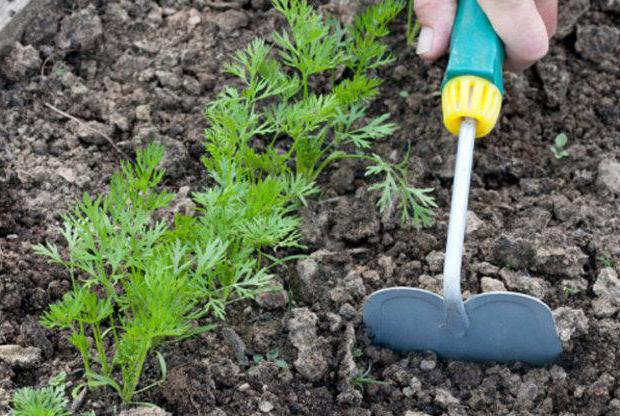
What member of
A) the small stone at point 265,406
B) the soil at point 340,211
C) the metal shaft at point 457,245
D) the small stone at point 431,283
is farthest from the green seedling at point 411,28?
the small stone at point 265,406

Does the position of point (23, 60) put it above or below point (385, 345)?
above

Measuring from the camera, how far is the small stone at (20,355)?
2543 mm

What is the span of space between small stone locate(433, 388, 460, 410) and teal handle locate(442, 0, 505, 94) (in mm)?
835

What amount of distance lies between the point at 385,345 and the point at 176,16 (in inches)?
59.3

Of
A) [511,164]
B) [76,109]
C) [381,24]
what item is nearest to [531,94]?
[511,164]

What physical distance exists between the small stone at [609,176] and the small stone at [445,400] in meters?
0.95

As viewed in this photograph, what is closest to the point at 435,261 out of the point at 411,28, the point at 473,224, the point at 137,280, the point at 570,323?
the point at 473,224

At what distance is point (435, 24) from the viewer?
3.00 metres

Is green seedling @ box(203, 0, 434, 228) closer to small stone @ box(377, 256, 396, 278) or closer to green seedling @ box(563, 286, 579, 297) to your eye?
small stone @ box(377, 256, 396, 278)

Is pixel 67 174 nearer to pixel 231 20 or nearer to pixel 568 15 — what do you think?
pixel 231 20

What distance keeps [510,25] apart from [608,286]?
0.77m

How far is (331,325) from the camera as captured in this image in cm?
274

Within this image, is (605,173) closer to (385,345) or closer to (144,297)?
(385,345)

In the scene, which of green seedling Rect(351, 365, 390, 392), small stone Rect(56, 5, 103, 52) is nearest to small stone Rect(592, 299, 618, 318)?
green seedling Rect(351, 365, 390, 392)
